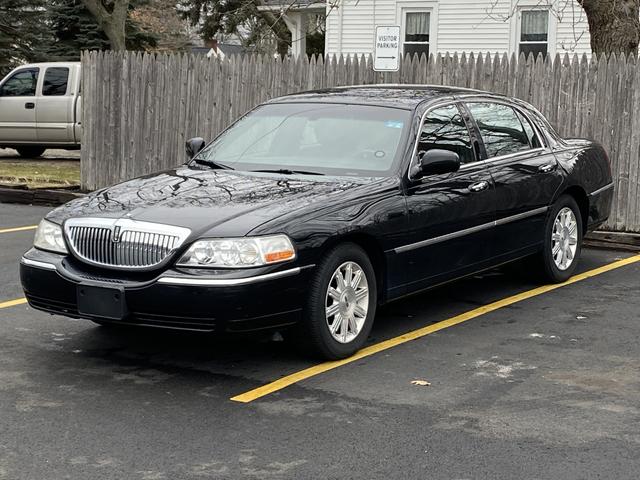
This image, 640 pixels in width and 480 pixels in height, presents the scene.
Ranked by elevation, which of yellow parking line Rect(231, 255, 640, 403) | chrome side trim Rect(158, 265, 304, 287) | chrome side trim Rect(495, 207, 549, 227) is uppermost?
chrome side trim Rect(495, 207, 549, 227)

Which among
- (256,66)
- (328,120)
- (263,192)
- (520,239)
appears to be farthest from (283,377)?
(256,66)

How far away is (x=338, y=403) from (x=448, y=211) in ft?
6.67

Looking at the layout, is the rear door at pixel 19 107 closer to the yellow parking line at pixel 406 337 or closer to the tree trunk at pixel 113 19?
the tree trunk at pixel 113 19

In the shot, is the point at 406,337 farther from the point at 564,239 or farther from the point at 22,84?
the point at 22,84

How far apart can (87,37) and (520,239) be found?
24915 millimetres

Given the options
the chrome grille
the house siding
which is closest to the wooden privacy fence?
the chrome grille

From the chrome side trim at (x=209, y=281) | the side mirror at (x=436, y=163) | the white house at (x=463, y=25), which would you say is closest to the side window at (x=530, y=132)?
the side mirror at (x=436, y=163)

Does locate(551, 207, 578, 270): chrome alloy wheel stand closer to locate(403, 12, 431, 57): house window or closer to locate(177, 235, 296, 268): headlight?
locate(177, 235, 296, 268): headlight

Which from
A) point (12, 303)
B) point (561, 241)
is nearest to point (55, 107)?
point (12, 303)

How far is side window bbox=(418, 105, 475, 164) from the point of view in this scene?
688cm

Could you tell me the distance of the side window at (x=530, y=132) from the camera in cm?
811

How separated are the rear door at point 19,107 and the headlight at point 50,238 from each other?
14692mm

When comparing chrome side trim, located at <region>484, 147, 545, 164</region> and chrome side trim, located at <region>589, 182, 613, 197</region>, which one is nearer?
chrome side trim, located at <region>484, 147, 545, 164</region>

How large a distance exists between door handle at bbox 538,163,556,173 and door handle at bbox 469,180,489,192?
0.92m
